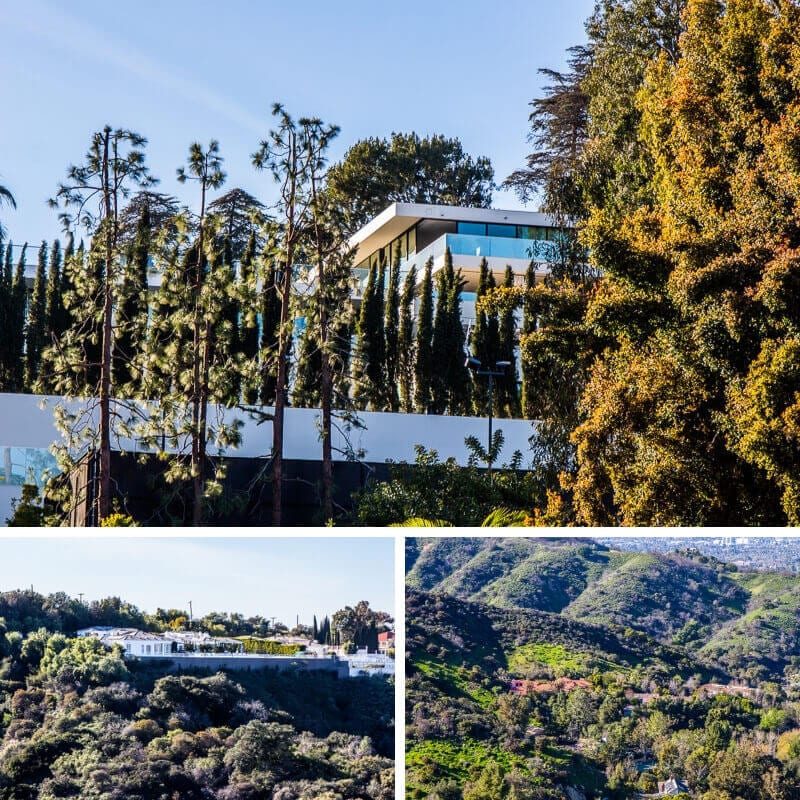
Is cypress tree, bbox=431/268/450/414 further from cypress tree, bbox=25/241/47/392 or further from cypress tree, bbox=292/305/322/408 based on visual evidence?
cypress tree, bbox=25/241/47/392

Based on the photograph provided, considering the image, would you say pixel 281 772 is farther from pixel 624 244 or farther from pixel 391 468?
pixel 391 468

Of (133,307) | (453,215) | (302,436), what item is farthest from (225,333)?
(453,215)

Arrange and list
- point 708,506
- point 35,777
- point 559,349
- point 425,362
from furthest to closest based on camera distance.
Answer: point 425,362, point 559,349, point 708,506, point 35,777

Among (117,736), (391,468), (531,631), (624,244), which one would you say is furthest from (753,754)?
(391,468)

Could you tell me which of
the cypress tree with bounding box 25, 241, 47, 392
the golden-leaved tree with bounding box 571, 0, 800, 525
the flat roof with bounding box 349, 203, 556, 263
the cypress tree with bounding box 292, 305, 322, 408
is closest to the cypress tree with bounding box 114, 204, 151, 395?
the cypress tree with bounding box 25, 241, 47, 392

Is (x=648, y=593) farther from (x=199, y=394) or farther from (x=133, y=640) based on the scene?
(x=199, y=394)

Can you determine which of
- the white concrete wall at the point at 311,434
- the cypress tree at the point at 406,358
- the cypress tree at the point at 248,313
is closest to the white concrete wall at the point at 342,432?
the white concrete wall at the point at 311,434

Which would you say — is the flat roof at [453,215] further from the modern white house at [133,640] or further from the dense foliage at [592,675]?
the modern white house at [133,640]
